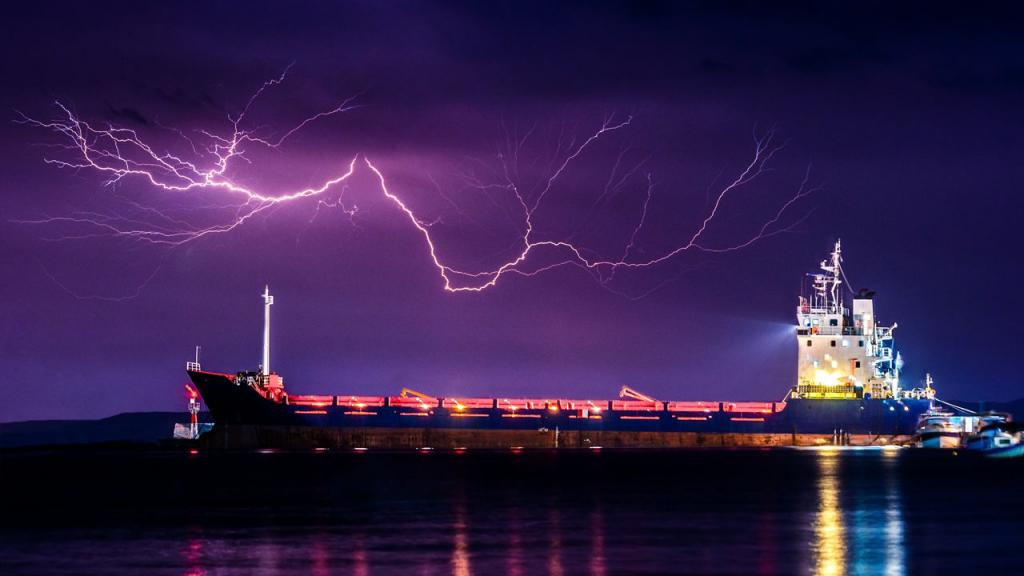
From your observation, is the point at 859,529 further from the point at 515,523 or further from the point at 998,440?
the point at 998,440

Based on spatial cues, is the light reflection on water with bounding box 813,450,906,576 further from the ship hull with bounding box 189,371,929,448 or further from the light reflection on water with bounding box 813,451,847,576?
the ship hull with bounding box 189,371,929,448

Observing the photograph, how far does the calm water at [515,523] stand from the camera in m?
23.7

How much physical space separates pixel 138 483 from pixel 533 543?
2749cm

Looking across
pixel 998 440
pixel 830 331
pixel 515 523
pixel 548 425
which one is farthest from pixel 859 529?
pixel 548 425

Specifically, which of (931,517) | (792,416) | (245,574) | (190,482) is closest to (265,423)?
(792,416)

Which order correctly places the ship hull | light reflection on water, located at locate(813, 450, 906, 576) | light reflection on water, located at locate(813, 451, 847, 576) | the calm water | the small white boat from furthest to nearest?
the ship hull
the small white boat
the calm water
light reflection on water, located at locate(813, 450, 906, 576)
light reflection on water, located at locate(813, 451, 847, 576)

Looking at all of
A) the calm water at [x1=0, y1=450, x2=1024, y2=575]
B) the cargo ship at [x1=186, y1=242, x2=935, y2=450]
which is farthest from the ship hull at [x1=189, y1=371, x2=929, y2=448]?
the calm water at [x1=0, y1=450, x2=1024, y2=575]

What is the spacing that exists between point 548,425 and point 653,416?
7.39 m

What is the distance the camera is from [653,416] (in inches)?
3920

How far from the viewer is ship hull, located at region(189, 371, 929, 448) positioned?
9150 centimetres

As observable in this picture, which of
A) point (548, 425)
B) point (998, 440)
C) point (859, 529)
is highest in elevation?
point (548, 425)

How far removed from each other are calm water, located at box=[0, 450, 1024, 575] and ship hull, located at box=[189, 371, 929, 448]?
3529 cm

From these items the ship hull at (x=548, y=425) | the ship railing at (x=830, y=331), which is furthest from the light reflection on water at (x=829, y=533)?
the ship hull at (x=548, y=425)

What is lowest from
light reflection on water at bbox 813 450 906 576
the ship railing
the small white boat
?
light reflection on water at bbox 813 450 906 576
